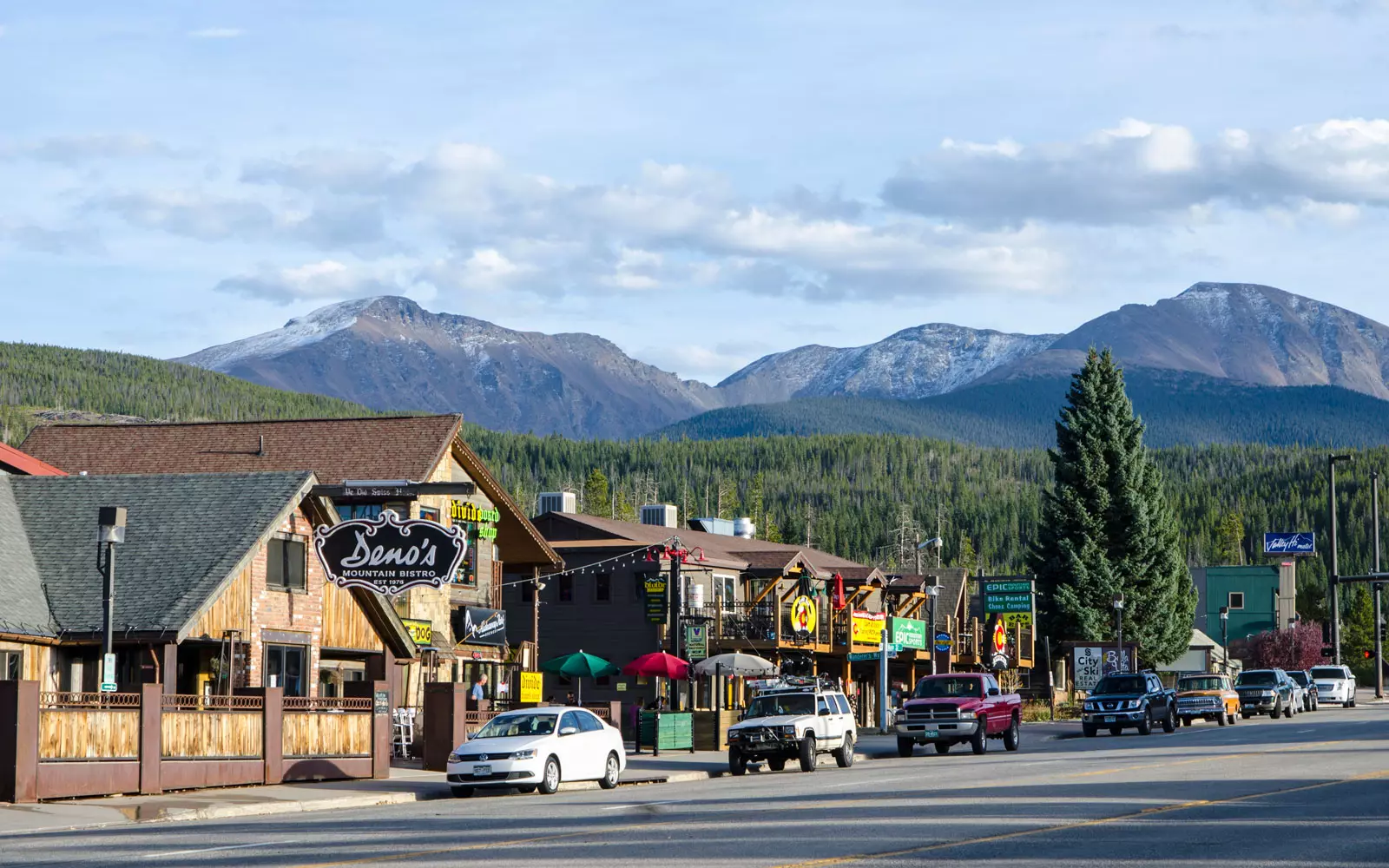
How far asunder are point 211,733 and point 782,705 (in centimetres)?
1179

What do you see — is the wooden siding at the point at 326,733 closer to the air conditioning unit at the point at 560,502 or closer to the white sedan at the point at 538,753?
the white sedan at the point at 538,753

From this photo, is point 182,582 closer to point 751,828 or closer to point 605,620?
point 751,828

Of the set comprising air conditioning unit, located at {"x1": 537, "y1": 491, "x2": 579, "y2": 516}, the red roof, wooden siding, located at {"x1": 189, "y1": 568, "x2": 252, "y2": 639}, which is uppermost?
air conditioning unit, located at {"x1": 537, "y1": 491, "x2": 579, "y2": 516}

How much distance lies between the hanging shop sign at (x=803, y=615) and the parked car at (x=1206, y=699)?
12234 mm

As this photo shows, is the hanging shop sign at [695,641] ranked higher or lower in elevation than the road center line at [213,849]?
higher

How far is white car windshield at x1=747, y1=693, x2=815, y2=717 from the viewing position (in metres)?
35.1

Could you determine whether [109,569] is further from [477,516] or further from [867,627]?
[867,627]

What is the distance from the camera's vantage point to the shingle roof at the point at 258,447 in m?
47.7

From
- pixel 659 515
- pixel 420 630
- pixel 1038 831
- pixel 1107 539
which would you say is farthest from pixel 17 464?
pixel 1107 539

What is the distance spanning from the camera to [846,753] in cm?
3694

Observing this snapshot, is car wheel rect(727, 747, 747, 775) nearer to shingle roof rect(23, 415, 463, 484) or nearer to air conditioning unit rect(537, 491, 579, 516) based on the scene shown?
shingle roof rect(23, 415, 463, 484)

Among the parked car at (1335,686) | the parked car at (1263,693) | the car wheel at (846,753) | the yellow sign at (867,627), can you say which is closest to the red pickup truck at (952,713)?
the car wheel at (846,753)

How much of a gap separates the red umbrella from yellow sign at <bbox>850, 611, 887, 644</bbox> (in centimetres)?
893

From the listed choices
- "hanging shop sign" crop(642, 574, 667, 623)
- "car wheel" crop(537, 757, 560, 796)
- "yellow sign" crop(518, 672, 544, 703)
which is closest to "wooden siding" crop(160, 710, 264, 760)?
"car wheel" crop(537, 757, 560, 796)
